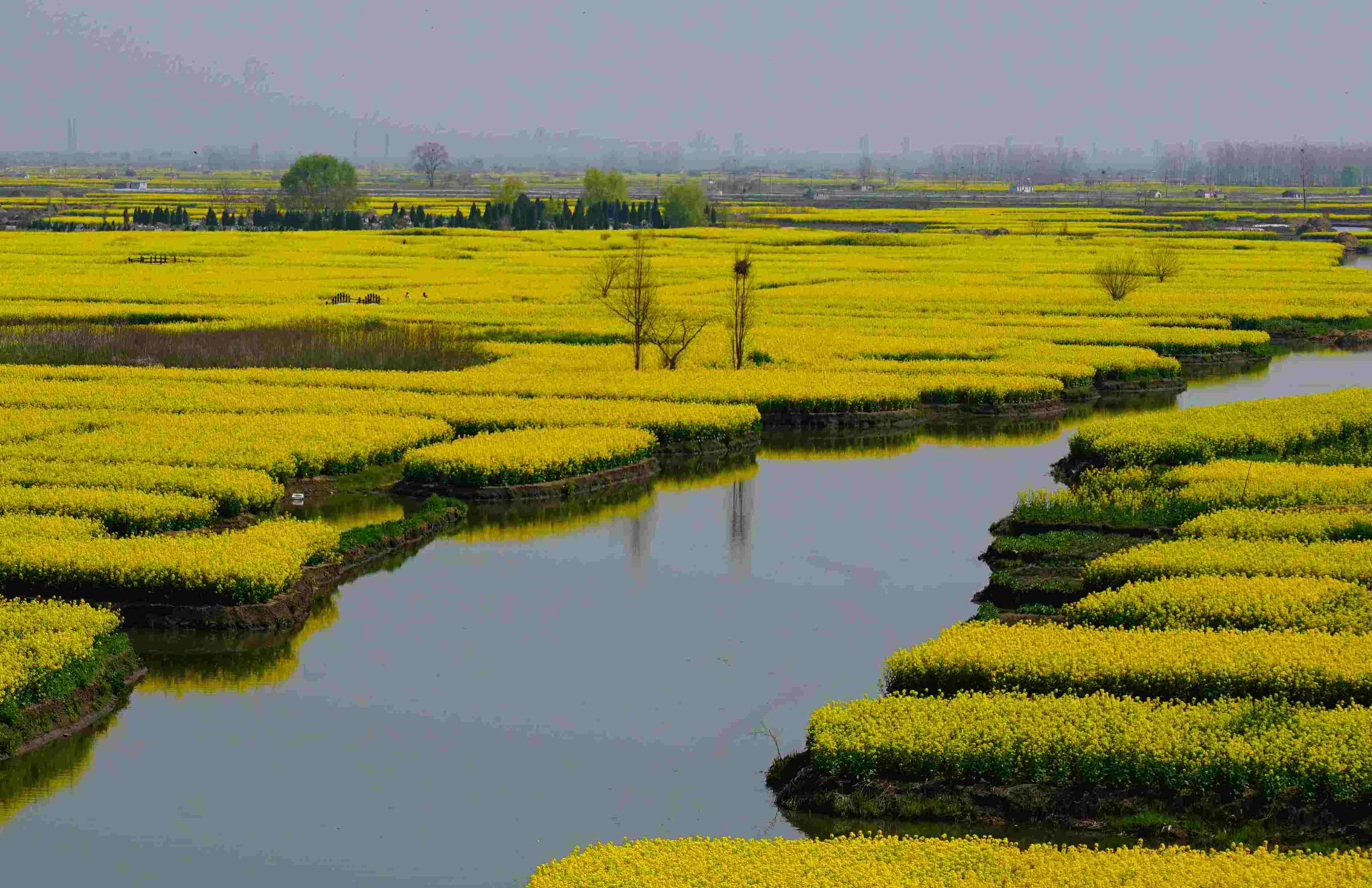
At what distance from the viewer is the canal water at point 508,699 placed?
1499 cm

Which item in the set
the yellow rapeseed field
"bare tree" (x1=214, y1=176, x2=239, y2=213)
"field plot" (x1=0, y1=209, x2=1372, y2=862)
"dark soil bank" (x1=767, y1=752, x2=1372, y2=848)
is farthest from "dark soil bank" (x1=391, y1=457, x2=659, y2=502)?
"bare tree" (x1=214, y1=176, x2=239, y2=213)

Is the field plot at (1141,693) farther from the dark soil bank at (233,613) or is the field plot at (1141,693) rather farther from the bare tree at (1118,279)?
the bare tree at (1118,279)

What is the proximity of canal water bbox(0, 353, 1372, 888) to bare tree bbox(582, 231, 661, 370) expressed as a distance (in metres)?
13.2

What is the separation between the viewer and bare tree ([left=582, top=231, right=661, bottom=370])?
41.6 m

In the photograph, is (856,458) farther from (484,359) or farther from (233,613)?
(233,613)

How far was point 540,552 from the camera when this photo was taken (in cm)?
2523

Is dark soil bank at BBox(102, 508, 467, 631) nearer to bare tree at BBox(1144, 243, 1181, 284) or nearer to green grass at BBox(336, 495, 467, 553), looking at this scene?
Result: green grass at BBox(336, 495, 467, 553)

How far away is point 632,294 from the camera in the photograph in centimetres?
4759

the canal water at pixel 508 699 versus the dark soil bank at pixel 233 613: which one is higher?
the dark soil bank at pixel 233 613

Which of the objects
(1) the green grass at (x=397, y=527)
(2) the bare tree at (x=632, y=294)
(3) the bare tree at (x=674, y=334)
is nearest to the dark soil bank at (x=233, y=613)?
(1) the green grass at (x=397, y=527)

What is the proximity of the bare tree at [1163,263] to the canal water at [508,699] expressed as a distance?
40418 millimetres

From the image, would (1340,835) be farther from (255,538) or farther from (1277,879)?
Answer: (255,538)

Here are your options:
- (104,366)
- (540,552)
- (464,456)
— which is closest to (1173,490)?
→ (540,552)

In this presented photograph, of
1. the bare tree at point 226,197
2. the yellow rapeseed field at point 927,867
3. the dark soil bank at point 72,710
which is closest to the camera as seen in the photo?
the yellow rapeseed field at point 927,867
